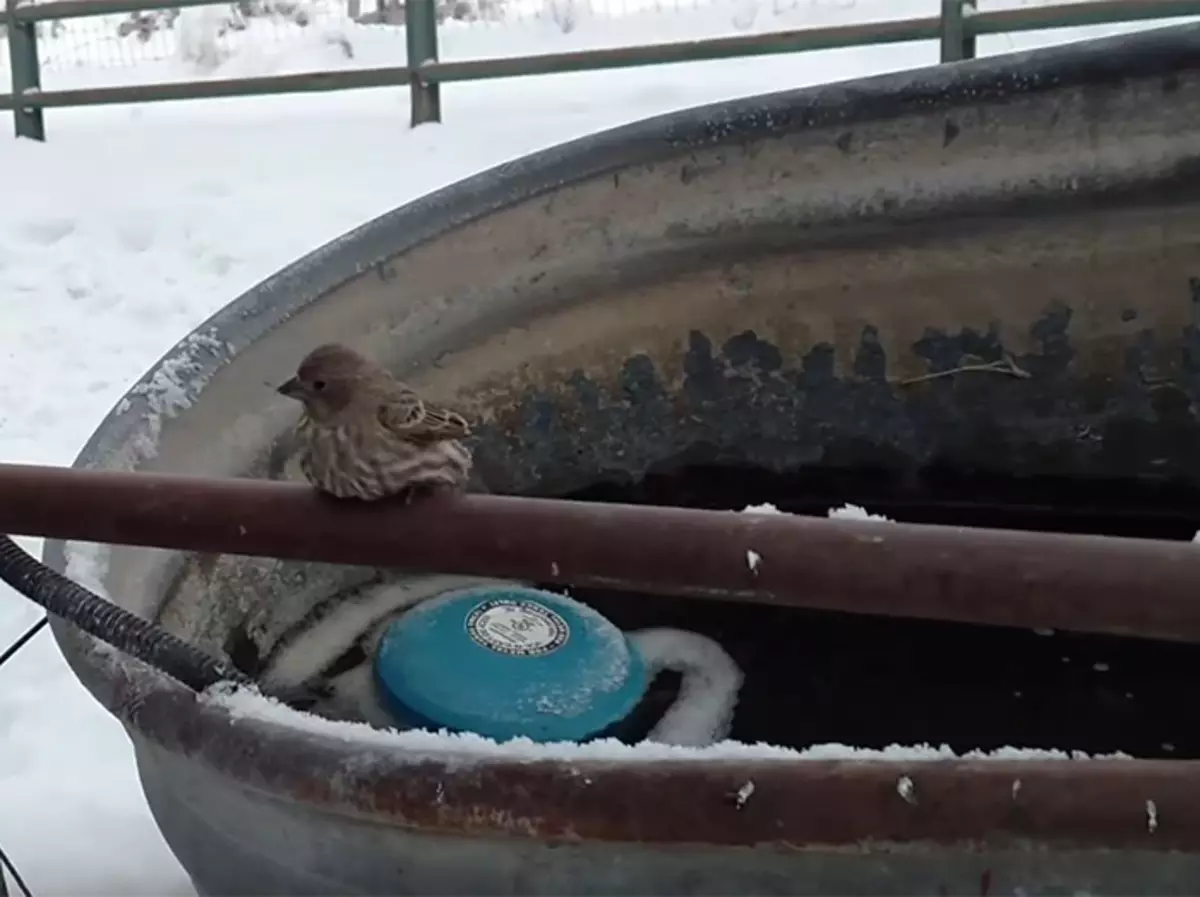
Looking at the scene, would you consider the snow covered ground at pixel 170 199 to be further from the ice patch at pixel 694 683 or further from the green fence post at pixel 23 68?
the ice patch at pixel 694 683

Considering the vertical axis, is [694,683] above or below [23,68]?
below

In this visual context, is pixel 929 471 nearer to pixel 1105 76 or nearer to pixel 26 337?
pixel 1105 76

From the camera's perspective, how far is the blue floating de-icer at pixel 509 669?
1.78m

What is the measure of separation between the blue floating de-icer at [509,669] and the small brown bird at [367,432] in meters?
0.51

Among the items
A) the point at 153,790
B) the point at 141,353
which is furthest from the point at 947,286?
the point at 141,353

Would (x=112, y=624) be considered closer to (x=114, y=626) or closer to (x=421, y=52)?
(x=114, y=626)

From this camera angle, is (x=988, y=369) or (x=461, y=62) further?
(x=461, y=62)

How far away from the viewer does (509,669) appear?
1.84 meters

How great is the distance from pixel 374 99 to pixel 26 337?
2.03m

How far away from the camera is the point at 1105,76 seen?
2158 mm

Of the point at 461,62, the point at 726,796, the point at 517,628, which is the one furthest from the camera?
the point at 461,62

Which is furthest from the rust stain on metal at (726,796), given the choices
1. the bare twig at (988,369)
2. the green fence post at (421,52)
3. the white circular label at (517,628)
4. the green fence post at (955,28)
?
the green fence post at (421,52)

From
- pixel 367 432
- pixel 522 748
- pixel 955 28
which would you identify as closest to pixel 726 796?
pixel 522 748

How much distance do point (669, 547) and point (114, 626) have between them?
46cm
